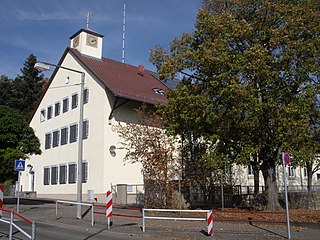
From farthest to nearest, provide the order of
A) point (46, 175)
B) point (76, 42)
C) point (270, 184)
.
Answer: point (46, 175) < point (76, 42) < point (270, 184)

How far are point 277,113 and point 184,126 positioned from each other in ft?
16.1

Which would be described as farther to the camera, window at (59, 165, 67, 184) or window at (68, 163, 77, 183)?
window at (59, 165, 67, 184)

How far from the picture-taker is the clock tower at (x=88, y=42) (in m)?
32.4

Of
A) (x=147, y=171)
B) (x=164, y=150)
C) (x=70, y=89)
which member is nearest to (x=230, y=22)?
(x=164, y=150)

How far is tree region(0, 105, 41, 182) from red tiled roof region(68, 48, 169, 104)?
650 centimetres

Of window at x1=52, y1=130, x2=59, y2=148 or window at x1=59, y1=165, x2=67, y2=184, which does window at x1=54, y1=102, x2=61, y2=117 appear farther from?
window at x1=59, y1=165, x2=67, y2=184

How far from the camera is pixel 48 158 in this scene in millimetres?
34500

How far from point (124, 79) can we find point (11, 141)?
11359mm

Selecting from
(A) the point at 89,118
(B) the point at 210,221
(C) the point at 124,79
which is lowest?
(B) the point at 210,221

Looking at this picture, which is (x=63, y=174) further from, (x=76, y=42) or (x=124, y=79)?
(x=76, y=42)

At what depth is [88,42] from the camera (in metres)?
32.7

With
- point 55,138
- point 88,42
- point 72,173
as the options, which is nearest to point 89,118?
point 72,173

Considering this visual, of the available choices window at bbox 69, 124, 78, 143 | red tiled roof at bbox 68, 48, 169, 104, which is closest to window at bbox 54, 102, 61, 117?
window at bbox 69, 124, 78, 143

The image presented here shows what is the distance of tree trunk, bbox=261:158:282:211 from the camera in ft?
64.6
